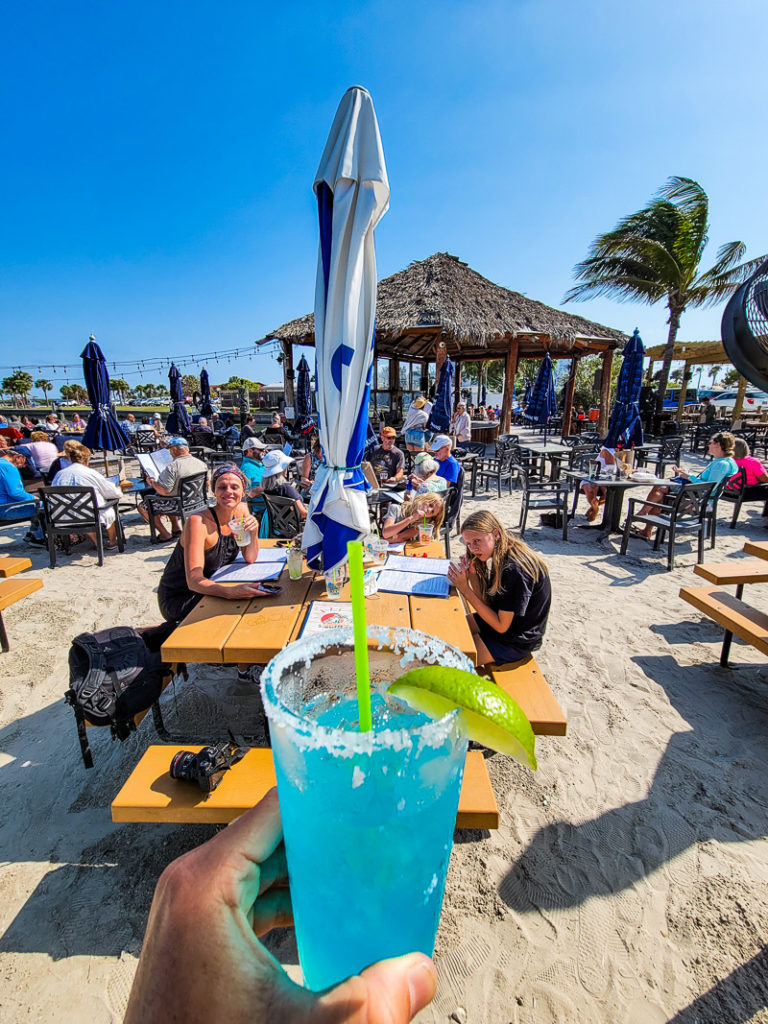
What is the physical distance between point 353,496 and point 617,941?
2.15m

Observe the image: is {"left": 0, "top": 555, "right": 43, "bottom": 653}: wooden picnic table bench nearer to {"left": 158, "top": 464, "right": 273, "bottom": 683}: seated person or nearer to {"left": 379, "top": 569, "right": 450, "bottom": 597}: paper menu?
{"left": 158, "top": 464, "right": 273, "bottom": 683}: seated person

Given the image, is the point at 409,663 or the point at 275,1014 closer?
the point at 275,1014

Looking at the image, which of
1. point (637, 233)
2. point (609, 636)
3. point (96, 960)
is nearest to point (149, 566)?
point (96, 960)

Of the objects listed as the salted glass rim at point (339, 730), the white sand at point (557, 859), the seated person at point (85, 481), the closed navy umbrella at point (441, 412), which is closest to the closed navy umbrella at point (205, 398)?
the closed navy umbrella at point (441, 412)

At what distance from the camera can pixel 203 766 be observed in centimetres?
172

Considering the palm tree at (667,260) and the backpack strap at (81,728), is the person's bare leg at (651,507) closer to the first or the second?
the backpack strap at (81,728)

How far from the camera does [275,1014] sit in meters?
0.52

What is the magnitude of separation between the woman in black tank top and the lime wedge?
6.13 ft

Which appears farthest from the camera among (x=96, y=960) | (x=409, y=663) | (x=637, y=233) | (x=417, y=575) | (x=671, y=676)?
(x=637, y=233)

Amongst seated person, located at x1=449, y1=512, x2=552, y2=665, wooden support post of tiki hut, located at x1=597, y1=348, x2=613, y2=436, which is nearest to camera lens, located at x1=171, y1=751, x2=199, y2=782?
seated person, located at x1=449, y1=512, x2=552, y2=665

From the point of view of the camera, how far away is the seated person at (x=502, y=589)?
2.37m

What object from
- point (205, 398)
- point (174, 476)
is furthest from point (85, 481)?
point (205, 398)

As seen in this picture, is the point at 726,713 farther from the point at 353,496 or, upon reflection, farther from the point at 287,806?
the point at 287,806

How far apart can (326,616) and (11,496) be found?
566 centimetres
